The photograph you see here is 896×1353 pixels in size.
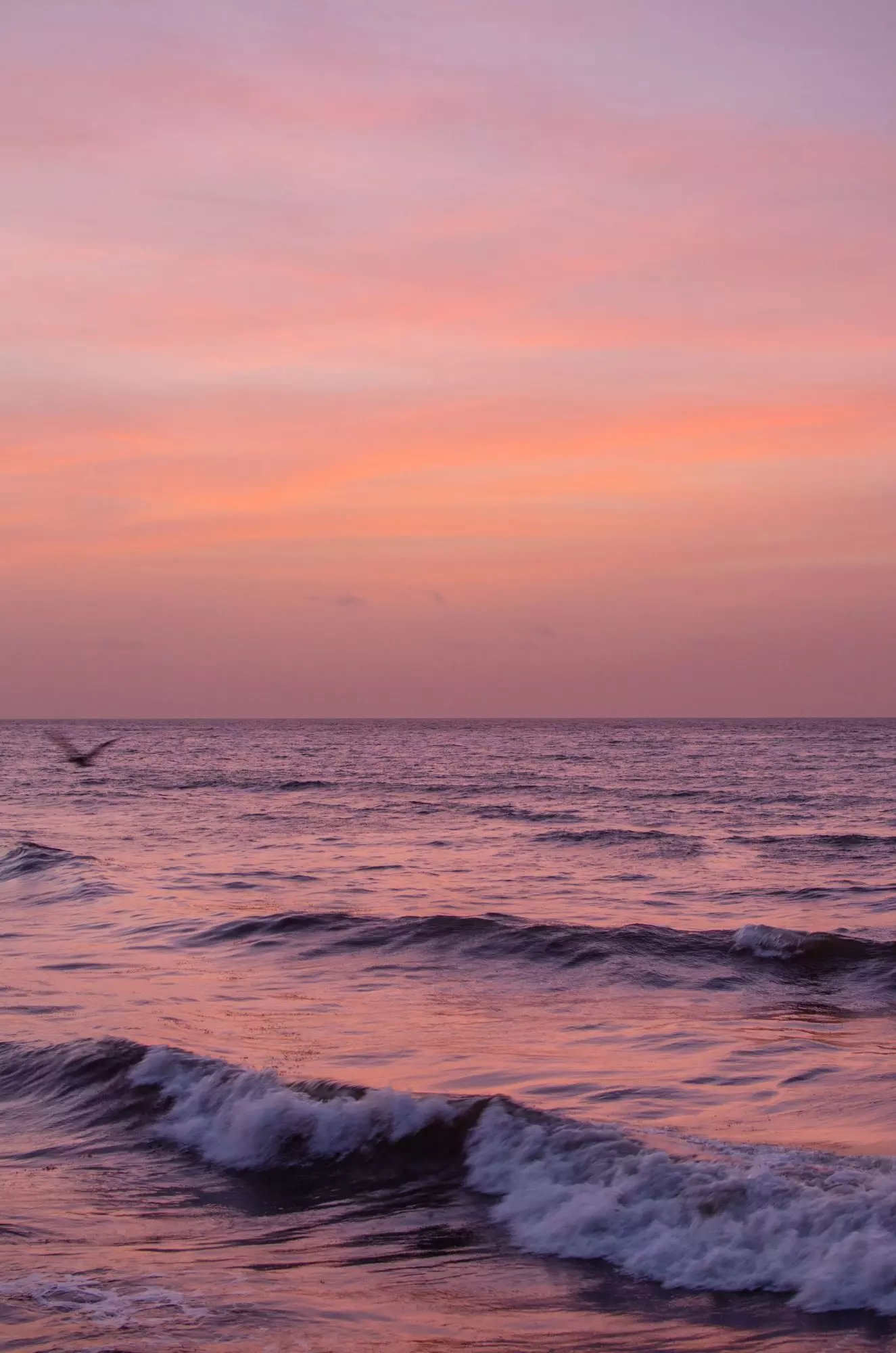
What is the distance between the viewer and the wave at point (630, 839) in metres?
32.0

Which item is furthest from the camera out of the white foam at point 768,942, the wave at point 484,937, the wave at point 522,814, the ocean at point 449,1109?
the wave at point 522,814

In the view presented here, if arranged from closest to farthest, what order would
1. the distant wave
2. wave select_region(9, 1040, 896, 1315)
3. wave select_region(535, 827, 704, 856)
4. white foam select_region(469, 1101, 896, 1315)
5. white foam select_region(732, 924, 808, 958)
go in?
white foam select_region(469, 1101, 896, 1315), wave select_region(9, 1040, 896, 1315), the distant wave, white foam select_region(732, 924, 808, 958), wave select_region(535, 827, 704, 856)

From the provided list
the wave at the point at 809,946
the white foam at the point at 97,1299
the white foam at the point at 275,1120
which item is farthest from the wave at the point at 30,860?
the white foam at the point at 97,1299

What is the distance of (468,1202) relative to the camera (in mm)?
9195

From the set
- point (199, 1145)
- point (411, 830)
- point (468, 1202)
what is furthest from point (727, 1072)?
point (411, 830)

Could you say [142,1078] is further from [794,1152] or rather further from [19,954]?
[19,954]

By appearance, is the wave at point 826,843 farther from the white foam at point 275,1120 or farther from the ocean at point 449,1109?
the white foam at point 275,1120

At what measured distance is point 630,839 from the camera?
33.9 metres

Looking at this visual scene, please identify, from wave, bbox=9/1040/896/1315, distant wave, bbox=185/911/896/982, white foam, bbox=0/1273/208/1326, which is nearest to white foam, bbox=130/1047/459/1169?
wave, bbox=9/1040/896/1315

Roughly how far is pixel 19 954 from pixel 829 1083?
1203 cm

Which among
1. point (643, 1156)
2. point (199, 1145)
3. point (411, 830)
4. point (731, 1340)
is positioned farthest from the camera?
point (411, 830)

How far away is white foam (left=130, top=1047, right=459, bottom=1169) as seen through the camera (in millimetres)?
10172

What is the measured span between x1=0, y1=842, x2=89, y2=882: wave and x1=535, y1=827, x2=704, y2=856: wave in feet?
41.7

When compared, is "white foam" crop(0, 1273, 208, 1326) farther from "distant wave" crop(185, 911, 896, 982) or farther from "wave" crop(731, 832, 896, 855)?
"wave" crop(731, 832, 896, 855)
